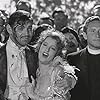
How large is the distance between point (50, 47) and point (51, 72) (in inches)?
10.8

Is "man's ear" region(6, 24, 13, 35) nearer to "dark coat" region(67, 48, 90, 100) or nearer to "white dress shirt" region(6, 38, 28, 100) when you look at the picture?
"white dress shirt" region(6, 38, 28, 100)

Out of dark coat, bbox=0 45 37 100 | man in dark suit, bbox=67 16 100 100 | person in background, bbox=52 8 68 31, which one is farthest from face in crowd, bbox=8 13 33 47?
person in background, bbox=52 8 68 31

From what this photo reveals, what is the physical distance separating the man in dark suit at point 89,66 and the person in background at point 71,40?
0.47m

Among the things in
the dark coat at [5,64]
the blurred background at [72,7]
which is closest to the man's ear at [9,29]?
the dark coat at [5,64]

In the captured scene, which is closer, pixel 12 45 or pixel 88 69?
pixel 12 45

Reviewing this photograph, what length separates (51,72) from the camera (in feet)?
13.8

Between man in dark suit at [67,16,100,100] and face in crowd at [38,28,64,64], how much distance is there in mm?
503

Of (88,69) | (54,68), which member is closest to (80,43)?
(88,69)

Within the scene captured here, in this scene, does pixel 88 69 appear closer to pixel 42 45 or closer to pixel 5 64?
pixel 42 45

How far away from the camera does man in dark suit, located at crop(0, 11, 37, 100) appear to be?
420 cm

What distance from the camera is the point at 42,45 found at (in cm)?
420

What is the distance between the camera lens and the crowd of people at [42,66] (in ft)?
13.6

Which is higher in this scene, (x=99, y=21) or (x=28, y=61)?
(x=99, y=21)

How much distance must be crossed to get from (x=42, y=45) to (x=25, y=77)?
15.9 inches
